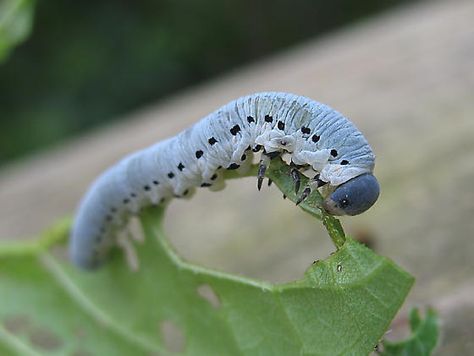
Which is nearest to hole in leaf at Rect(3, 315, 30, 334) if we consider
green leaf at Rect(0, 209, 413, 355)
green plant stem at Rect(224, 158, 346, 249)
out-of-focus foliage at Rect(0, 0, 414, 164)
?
green leaf at Rect(0, 209, 413, 355)

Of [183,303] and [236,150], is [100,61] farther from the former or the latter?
[236,150]

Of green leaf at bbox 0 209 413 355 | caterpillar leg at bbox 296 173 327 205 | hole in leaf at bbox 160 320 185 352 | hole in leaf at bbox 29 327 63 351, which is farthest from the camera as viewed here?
hole in leaf at bbox 29 327 63 351

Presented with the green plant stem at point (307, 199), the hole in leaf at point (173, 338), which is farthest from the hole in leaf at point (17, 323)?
the green plant stem at point (307, 199)

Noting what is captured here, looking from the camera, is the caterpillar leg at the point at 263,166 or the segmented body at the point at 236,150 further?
the caterpillar leg at the point at 263,166

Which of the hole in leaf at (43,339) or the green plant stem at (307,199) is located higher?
the hole in leaf at (43,339)

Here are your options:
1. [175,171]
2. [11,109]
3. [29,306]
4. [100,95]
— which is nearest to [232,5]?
[100,95]

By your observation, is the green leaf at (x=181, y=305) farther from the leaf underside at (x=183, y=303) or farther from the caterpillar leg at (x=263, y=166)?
the caterpillar leg at (x=263, y=166)

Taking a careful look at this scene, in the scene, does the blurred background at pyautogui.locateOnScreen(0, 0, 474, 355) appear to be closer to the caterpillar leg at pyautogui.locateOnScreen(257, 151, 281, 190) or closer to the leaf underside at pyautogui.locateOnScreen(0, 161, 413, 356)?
the leaf underside at pyautogui.locateOnScreen(0, 161, 413, 356)
